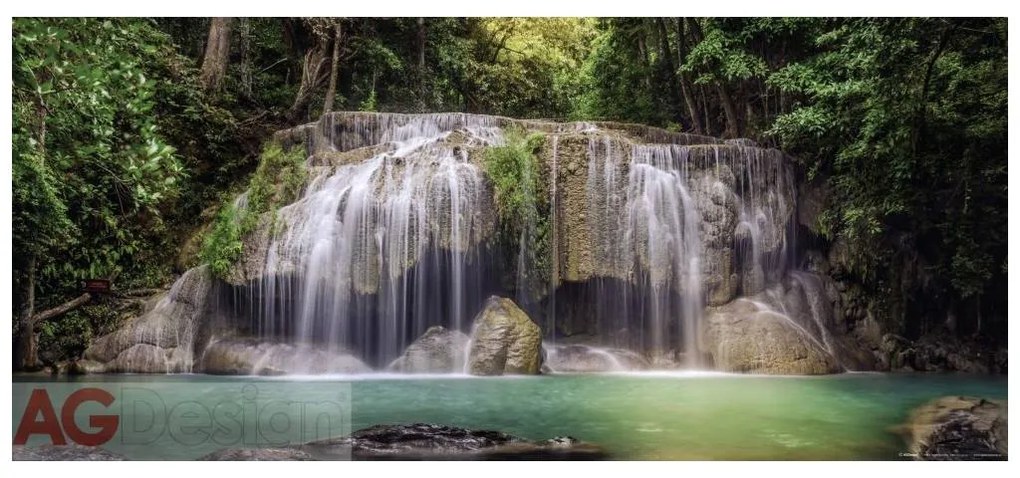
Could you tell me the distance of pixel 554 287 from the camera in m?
8.61

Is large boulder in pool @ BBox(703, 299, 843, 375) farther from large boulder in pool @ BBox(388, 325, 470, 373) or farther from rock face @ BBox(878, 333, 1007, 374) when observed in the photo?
large boulder in pool @ BBox(388, 325, 470, 373)

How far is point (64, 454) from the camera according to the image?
15.9 feet

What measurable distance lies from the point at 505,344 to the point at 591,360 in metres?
1.15

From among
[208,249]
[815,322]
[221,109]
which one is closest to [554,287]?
[815,322]

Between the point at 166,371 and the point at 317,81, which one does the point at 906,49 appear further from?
the point at 317,81

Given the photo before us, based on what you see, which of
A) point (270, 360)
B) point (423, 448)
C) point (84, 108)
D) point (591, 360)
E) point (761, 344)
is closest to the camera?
point (84, 108)

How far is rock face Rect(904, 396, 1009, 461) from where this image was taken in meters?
5.23

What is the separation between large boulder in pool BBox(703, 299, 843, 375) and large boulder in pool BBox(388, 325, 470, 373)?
2.64 metres

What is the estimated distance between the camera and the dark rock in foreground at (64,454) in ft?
15.8

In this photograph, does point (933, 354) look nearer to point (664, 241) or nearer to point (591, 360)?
point (664, 241)

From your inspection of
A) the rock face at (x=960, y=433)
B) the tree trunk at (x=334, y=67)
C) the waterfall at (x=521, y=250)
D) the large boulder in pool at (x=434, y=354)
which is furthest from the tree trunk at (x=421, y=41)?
the rock face at (x=960, y=433)

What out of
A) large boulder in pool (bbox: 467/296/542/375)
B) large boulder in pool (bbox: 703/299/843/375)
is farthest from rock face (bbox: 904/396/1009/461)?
large boulder in pool (bbox: 467/296/542/375)

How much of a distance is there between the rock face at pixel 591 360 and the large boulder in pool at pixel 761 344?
0.80 m

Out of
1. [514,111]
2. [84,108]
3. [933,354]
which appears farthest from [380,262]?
[933,354]
